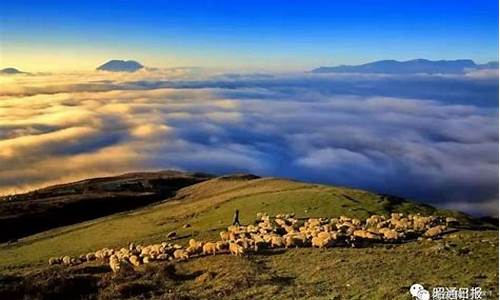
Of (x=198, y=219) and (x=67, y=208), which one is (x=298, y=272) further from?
(x=67, y=208)

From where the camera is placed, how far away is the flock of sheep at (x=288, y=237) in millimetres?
30969

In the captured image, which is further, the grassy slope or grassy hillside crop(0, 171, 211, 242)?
grassy hillside crop(0, 171, 211, 242)

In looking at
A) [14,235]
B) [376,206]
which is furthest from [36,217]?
[376,206]

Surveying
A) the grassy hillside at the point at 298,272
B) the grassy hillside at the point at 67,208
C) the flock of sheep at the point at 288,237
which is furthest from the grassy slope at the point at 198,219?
the grassy hillside at the point at 67,208

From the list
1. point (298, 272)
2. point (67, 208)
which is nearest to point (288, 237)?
point (298, 272)

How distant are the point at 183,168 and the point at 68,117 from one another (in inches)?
2336

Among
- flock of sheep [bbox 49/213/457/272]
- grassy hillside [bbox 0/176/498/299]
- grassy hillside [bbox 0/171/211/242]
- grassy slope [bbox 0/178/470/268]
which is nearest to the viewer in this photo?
grassy hillside [bbox 0/176/498/299]

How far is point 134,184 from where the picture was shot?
110375 millimetres

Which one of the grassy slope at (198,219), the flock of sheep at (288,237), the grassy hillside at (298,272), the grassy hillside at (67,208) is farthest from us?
the grassy hillside at (67,208)

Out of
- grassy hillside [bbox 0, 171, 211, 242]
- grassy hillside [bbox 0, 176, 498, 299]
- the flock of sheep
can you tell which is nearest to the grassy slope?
grassy hillside [bbox 0, 176, 498, 299]

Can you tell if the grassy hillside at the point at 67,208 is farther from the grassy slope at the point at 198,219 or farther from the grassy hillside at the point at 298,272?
the grassy hillside at the point at 298,272

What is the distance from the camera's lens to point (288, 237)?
32.0m

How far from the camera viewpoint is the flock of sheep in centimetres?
3097

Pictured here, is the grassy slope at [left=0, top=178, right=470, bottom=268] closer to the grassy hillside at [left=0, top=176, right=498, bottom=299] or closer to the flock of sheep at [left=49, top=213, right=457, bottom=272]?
the grassy hillside at [left=0, top=176, right=498, bottom=299]
